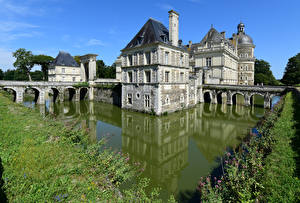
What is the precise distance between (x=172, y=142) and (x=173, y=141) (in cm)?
19

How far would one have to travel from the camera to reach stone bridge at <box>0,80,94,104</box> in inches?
902

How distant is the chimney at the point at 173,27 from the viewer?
17.5m

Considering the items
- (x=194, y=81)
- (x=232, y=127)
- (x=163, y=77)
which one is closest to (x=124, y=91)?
(x=163, y=77)

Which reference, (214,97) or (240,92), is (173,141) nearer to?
(240,92)

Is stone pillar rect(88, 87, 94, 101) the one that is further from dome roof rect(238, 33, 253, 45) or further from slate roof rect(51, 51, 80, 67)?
dome roof rect(238, 33, 253, 45)

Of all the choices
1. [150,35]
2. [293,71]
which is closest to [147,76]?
[150,35]

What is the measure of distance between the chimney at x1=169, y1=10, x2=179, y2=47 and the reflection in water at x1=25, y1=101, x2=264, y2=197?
870 cm

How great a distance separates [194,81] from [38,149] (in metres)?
22.1

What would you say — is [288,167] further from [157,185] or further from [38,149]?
[38,149]

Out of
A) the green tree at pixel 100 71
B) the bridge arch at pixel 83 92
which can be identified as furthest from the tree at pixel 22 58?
the bridge arch at pixel 83 92

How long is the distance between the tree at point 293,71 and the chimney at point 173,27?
128ft

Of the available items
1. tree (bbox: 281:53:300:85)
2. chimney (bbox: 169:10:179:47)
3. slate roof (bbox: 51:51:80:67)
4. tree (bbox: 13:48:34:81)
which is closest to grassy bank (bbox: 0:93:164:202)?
chimney (bbox: 169:10:179:47)

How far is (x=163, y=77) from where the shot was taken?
17188mm

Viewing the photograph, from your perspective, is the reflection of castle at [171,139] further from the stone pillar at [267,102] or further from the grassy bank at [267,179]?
the stone pillar at [267,102]
